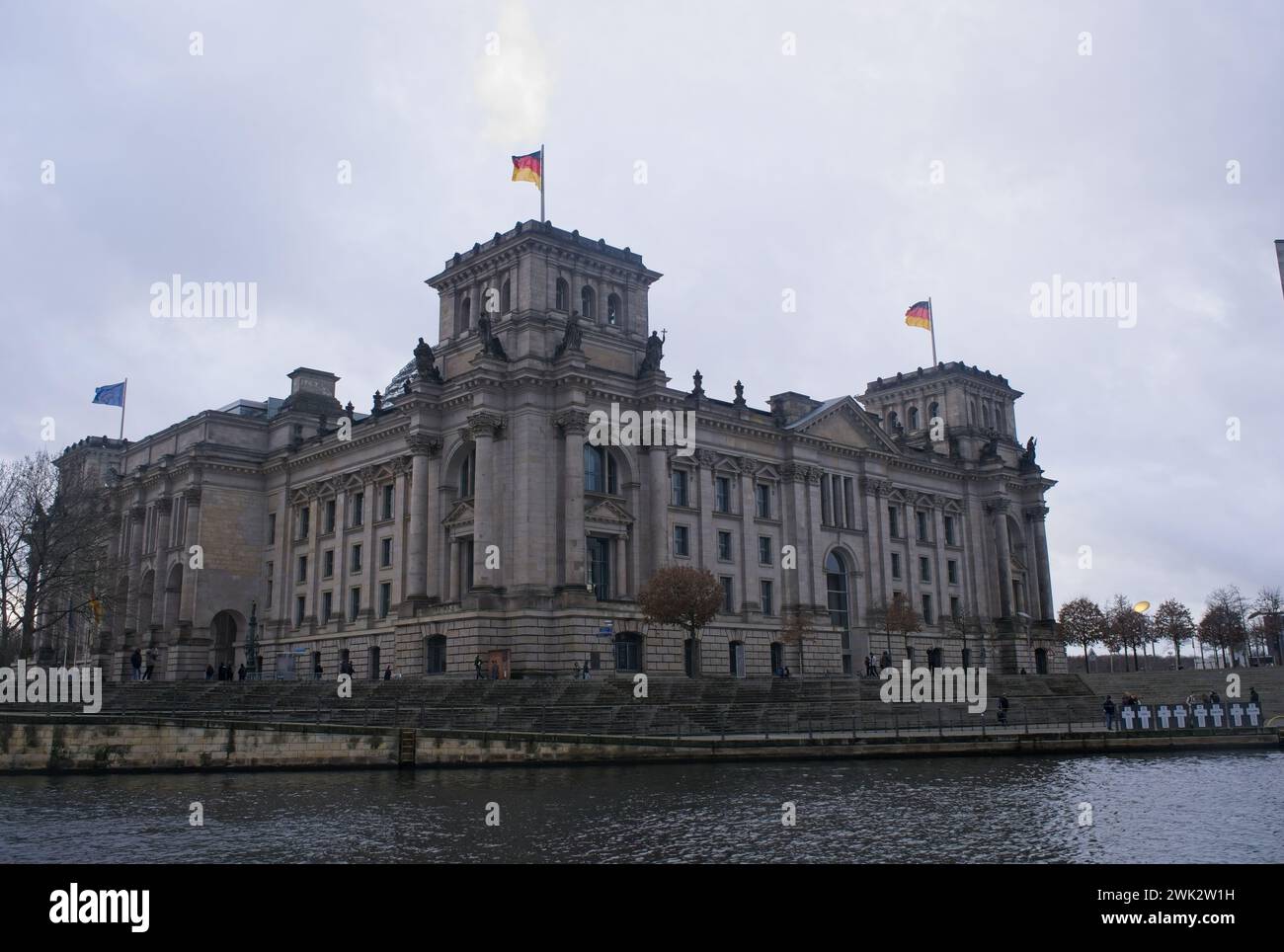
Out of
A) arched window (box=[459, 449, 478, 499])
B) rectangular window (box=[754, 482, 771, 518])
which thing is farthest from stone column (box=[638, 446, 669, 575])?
rectangular window (box=[754, 482, 771, 518])

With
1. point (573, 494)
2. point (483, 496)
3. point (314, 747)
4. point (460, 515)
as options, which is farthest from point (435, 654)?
point (314, 747)

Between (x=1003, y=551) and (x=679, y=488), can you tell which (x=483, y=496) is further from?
(x=1003, y=551)

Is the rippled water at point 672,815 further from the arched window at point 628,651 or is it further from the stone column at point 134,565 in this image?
the stone column at point 134,565

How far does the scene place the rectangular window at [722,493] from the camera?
73.8 meters

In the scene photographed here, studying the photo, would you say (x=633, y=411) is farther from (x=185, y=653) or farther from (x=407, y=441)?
(x=185, y=653)

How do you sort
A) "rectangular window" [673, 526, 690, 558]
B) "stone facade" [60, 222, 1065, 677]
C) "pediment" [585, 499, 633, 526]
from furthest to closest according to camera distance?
"rectangular window" [673, 526, 690, 558], "pediment" [585, 499, 633, 526], "stone facade" [60, 222, 1065, 677]

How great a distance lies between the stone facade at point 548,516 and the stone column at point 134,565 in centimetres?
20

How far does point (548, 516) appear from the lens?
63.0 metres

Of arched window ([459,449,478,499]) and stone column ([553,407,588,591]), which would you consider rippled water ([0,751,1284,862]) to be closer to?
stone column ([553,407,588,591])

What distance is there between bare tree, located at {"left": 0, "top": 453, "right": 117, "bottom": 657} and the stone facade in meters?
11.2

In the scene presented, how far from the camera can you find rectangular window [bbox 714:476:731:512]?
2906 inches

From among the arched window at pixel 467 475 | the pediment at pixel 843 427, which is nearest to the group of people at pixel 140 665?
the arched window at pixel 467 475
